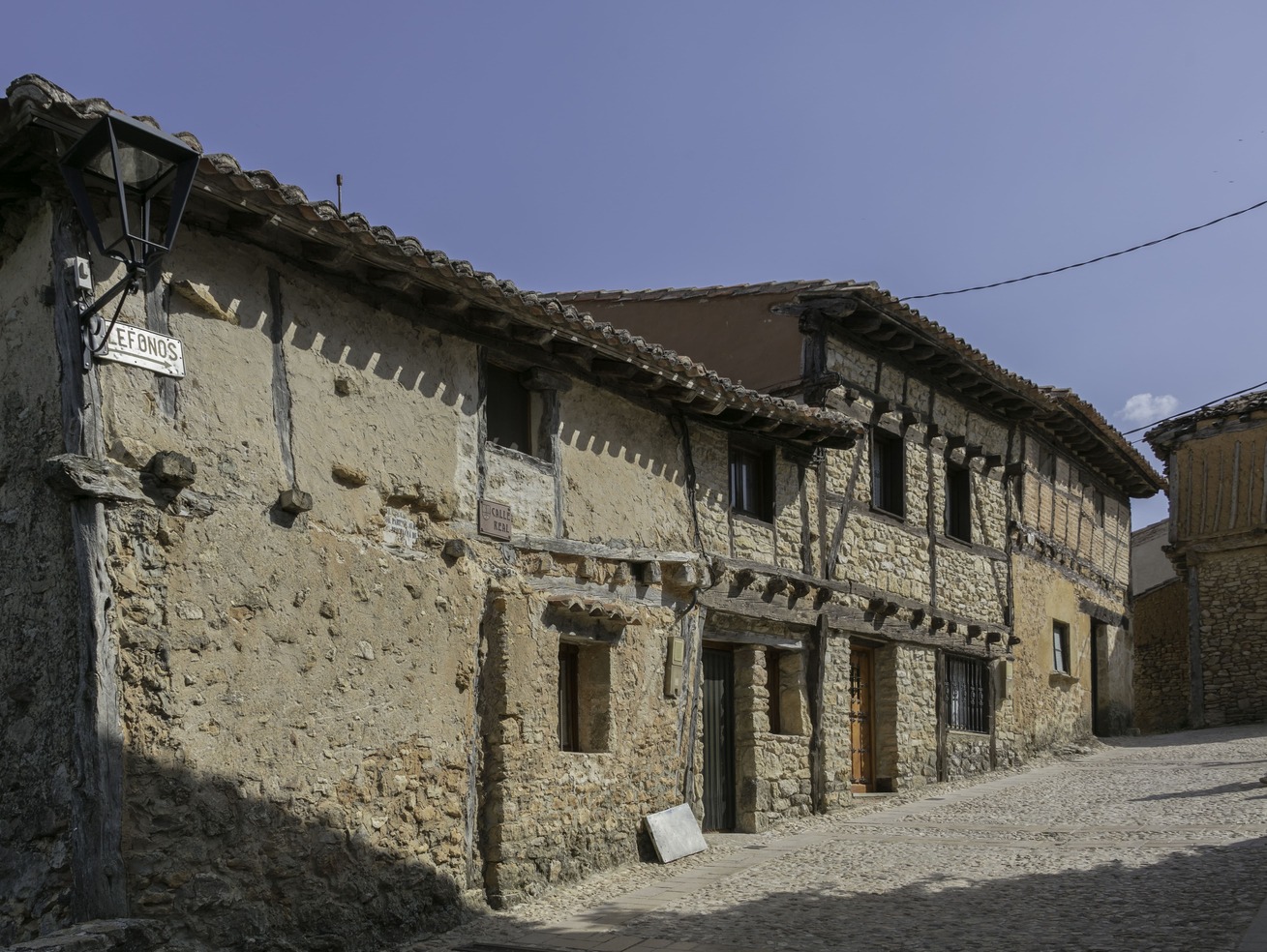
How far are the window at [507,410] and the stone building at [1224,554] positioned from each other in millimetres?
16305

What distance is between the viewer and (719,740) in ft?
37.5

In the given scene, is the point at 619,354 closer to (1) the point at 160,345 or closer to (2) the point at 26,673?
(1) the point at 160,345

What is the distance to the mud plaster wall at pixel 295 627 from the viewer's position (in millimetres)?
6434

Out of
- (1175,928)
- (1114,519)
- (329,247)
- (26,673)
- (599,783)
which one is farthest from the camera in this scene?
(1114,519)

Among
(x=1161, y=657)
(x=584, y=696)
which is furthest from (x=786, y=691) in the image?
(x=1161, y=657)

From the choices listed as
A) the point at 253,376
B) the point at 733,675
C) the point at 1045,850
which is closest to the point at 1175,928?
the point at 1045,850

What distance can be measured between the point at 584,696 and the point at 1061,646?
1163 cm

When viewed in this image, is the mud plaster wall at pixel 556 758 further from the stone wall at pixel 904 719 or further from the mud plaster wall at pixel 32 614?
the stone wall at pixel 904 719

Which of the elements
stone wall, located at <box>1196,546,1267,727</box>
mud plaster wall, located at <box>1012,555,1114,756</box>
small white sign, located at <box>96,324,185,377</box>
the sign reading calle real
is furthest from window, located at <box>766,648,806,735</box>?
stone wall, located at <box>1196,546,1267,727</box>

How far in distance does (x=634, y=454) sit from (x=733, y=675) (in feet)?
8.70

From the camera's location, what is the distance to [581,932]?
25.6 ft

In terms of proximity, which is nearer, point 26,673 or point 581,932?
point 26,673

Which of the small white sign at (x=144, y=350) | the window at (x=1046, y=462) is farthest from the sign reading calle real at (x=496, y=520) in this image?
the window at (x=1046, y=462)

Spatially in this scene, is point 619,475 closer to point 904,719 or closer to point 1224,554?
point 904,719
